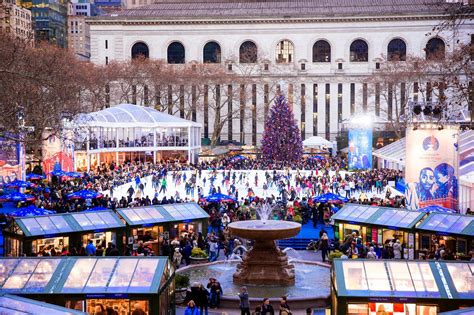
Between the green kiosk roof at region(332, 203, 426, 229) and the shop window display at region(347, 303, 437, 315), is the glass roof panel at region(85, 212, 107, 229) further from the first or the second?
the shop window display at region(347, 303, 437, 315)

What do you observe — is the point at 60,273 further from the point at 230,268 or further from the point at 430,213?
the point at 430,213

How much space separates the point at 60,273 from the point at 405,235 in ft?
35.6

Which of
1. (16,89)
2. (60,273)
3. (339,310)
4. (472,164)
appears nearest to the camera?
(339,310)

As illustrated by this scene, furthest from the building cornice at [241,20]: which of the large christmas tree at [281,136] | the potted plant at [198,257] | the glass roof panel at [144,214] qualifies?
the potted plant at [198,257]

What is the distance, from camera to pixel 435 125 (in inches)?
985

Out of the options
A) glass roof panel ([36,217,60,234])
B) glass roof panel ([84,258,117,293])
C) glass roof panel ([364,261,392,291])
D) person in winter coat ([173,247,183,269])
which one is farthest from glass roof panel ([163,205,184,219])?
glass roof panel ([364,261,392,291])

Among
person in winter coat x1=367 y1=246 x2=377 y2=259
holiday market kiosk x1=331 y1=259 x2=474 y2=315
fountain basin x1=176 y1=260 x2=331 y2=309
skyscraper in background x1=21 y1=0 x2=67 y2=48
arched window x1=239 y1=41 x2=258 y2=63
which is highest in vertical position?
skyscraper in background x1=21 y1=0 x2=67 y2=48

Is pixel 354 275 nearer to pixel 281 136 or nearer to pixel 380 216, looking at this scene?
pixel 380 216

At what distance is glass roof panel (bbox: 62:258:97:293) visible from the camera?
11719 millimetres

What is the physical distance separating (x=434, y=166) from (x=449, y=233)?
811 cm

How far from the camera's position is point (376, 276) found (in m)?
11.8

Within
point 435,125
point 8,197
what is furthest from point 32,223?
point 435,125

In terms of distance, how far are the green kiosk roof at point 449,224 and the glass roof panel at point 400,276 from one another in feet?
19.3

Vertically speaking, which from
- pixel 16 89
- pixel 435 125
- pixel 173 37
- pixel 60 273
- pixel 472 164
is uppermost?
pixel 173 37
